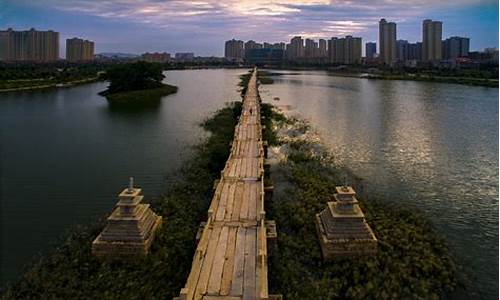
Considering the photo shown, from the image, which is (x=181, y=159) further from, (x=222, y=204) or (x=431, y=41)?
(x=431, y=41)

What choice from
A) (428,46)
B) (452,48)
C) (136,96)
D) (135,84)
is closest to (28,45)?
(135,84)

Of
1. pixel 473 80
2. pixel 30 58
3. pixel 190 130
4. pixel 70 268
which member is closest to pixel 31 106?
pixel 190 130

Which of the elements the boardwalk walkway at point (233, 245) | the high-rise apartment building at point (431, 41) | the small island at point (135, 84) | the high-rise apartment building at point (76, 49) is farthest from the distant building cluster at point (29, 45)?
the boardwalk walkway at point (233, 245)

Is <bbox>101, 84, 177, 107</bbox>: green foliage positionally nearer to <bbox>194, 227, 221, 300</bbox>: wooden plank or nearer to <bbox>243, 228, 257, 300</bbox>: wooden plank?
<bbox>194, 227, 221, 300</bbox>: wooden plank

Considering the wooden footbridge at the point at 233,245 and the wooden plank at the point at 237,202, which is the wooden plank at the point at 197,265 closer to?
the wooden footbridge at the point at 233,245

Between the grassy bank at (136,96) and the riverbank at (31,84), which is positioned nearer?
the grassy bank at (136,96)

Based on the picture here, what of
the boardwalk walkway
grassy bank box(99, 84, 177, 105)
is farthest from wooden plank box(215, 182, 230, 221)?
grassy bank box(99, 84, 177, 105)
